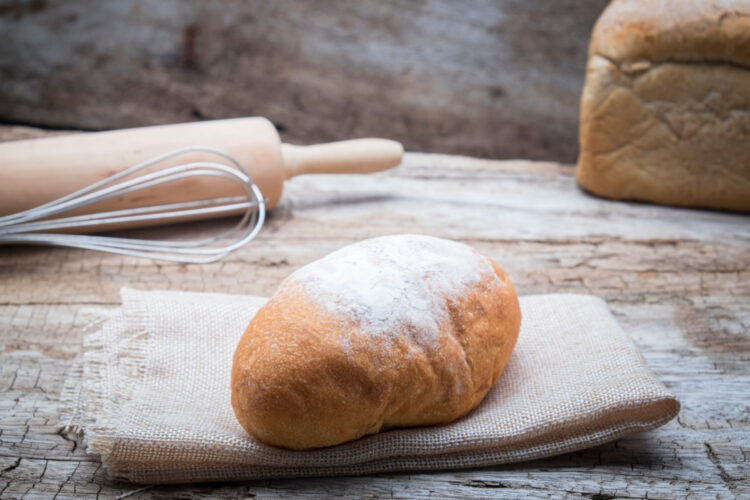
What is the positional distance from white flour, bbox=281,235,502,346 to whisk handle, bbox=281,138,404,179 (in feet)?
2.06

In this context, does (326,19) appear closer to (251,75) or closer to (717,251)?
(251,75)

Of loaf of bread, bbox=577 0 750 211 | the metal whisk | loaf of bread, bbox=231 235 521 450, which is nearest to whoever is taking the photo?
loaf of bread, bbox=231 235 521 450

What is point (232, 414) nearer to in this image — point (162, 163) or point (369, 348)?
point (369, 348)

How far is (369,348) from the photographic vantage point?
75cm

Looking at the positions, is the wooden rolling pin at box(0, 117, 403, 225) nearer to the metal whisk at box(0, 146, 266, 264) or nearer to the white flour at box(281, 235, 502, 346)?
the metal whisk at box(0, 146, 266, 264)

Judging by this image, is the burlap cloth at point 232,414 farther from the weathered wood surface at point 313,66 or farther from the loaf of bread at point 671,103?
the weathered wood surface at point 313,66

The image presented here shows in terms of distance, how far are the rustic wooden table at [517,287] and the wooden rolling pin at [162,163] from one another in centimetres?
10

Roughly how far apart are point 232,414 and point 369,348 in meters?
0.20

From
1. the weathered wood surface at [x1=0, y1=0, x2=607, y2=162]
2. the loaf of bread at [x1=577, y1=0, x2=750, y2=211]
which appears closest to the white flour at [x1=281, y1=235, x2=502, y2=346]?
the loaf of bread at [x1=577, y1=0, x2=750, y2=211]

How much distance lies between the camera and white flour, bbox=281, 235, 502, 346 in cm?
77

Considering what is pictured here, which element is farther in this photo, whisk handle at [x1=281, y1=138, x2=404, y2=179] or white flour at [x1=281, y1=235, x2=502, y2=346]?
whisk handle at [x1=281, y1=138, x2=404, y2=179]

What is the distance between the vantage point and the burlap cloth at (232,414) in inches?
30.1

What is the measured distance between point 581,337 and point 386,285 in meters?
0.33

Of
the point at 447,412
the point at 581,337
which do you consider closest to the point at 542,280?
the point at 581,337
